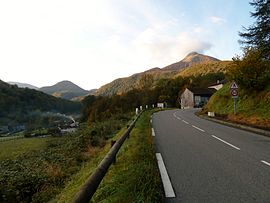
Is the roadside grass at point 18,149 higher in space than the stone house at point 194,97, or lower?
lower

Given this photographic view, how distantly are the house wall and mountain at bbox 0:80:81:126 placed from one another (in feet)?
269

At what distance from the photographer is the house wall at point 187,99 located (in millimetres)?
85562

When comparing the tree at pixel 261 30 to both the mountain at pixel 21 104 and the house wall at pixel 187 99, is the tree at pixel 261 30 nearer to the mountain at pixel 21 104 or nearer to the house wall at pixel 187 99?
the house wall at pixel 187 99

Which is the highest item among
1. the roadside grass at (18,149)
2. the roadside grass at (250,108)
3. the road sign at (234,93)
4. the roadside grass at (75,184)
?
the road sign at (234,93)

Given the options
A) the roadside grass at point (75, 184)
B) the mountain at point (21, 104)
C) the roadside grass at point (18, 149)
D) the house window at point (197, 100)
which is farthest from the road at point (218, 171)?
the mountain at point (21, 104)

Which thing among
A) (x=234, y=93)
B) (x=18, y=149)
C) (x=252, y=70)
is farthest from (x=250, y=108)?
(x=18, y=149)

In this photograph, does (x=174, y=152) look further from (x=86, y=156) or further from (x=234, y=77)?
(x=234, y=77)

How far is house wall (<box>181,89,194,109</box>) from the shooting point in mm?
85562

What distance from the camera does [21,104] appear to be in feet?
492

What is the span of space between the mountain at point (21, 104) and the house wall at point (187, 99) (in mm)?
82131

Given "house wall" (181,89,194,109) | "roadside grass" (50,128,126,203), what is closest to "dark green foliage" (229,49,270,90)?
"roadside grass" (50,128,126,203)

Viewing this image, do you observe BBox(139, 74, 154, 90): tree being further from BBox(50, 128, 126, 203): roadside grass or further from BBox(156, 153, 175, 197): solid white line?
BBox(156, 153, 175, 197): solid white line

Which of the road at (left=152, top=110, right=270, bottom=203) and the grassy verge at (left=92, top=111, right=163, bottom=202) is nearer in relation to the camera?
the grassy verge at (left=92, top=111, right=163, bottom=202)

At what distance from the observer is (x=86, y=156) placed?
44.3 ft
